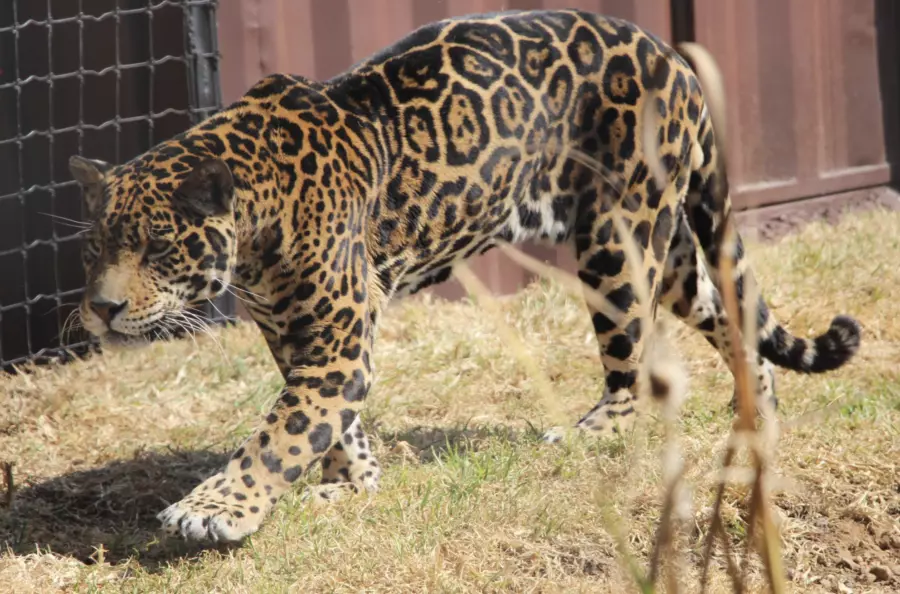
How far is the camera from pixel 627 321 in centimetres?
488

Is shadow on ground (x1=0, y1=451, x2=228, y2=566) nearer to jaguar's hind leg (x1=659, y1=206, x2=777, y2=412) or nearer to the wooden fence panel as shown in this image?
jaguar's hind leg (x1=659, y1=206, x2=777, y2=412)

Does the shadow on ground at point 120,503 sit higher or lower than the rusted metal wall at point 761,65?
lower

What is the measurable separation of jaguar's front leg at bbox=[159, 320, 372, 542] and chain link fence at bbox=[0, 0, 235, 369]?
2348 mm

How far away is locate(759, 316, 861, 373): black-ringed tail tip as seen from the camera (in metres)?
4.80

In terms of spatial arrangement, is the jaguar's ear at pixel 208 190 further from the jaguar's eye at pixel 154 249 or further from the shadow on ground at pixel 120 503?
the shadow on ground at pixel 120 503

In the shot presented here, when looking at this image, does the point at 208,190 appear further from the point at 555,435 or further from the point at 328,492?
the point at 555,435

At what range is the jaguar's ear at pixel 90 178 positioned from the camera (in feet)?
13.5

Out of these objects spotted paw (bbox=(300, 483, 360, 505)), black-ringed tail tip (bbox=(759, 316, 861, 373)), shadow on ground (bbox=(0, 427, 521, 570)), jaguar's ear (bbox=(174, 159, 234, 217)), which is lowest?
shadow on ground (bbox=(0, 427, 521, 570))

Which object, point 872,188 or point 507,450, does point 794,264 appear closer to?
point 872,188

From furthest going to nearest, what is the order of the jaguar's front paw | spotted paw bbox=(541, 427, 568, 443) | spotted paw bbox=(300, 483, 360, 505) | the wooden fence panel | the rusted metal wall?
1. the wooden fence panel
2. the rusted metal wall
3. spotted paw bbox=(541, 427, 568, 443)
4. spotted paw bbox=(300, 483, 360, 505)
5. the jaguar's front paw

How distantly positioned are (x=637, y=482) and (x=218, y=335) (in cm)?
274

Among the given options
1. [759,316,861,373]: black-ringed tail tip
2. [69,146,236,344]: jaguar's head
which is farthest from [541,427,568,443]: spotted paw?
[69,146,236,344]: jaguar's head

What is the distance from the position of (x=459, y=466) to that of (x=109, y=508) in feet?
4.21

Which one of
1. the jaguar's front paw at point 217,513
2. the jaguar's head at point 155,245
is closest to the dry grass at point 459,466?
the jaguar's front paw at point 217,513
